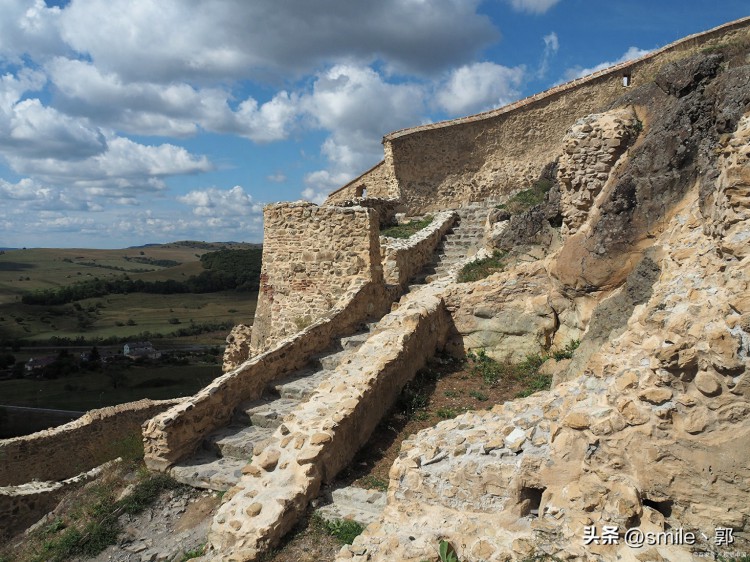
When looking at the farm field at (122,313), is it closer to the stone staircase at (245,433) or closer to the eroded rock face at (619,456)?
the stone staircase at (245,433)

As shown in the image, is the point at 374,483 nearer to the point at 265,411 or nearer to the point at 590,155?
the point at 265,411

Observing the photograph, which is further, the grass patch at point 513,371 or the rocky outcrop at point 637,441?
the grass patch at point 513,371

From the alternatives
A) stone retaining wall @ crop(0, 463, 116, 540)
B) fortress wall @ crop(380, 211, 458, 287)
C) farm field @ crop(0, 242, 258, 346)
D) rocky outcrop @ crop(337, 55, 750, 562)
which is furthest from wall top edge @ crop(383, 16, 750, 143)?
farm field @ crop(0, 242, 258, 346)

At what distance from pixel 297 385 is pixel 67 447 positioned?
934 cm

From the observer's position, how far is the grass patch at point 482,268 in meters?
10.4

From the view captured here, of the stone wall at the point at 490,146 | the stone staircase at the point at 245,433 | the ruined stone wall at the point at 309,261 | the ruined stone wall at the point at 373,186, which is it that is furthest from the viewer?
the ruined stone wall at the point at 373,186

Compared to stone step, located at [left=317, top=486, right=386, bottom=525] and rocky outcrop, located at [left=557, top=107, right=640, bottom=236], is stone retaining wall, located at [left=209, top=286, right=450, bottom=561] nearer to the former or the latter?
stone step, located at [left=317, top=486, right=386, bottom=525]

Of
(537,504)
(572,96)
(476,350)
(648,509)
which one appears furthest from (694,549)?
(572,96)

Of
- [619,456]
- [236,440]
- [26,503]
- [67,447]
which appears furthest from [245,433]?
[67,447]

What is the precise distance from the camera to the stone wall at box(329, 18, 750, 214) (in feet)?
59.5

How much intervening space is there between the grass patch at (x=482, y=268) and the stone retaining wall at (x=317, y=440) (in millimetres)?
2011

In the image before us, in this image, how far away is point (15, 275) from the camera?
3546 inches

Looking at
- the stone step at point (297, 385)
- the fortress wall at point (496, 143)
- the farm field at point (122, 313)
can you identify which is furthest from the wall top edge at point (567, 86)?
the farm field at point (122, 313)

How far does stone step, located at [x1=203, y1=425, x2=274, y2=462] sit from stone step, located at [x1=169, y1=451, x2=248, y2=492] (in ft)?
0.29
